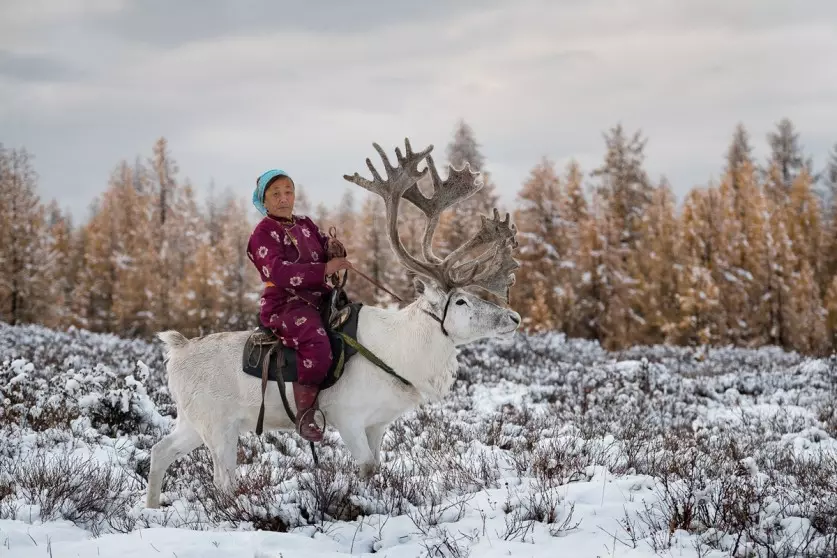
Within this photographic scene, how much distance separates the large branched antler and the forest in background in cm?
1903

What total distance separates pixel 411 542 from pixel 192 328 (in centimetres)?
3370

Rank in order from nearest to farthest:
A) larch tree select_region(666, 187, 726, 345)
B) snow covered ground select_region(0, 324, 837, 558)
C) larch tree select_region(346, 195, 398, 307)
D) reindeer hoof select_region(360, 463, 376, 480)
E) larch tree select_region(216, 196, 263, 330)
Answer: snow covered ground select_region(0, 324, 837, 558) → reindeer hoof select_region(360, 463, 376, 480) → larch tree select_region(666, 187, 726, 345) → larch tree select_region(216, 196, 263, 330) → larch tree select_region(346, 195, 398, 307)

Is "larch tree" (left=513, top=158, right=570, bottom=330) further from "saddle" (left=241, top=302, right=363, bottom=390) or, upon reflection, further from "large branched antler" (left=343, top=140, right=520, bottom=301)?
"saddle" (left=241, top=302, right=363, bottom=390)

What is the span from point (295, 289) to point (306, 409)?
0.85 meters

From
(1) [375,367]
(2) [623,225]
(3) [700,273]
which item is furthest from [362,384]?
(2) [623,225]

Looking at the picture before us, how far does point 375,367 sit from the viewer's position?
4.89m

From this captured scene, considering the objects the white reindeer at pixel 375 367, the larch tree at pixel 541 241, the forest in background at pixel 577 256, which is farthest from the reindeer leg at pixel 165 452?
the larch tree at pixel 541 241

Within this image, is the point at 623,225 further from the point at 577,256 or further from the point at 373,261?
the point at 373,261

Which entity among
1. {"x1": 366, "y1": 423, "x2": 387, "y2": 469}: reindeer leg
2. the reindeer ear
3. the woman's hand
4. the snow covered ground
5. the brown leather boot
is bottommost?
the snow covered ground

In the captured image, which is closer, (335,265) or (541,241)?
(335,265)

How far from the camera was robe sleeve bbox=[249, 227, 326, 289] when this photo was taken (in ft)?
16.0

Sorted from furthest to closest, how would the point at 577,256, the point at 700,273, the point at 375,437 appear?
the point at 577,256 → the point at 700,273 → the point at 375,437

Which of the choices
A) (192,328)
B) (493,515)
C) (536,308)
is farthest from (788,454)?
(192,328)

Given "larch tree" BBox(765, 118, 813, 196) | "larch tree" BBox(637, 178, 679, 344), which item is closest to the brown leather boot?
"larch tree" BBox(637, 178, 679, 344)
